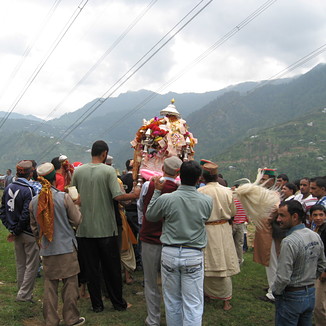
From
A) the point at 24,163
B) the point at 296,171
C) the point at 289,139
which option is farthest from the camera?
the point at 289,139

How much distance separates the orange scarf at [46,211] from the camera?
437 cm

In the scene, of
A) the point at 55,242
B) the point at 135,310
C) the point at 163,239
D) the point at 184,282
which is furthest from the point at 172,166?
the point at 135,310

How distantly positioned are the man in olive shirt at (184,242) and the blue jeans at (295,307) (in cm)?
88

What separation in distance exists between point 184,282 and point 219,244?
1.68m

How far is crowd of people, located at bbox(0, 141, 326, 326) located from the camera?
3666mm

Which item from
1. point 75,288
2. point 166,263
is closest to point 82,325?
point 75,288

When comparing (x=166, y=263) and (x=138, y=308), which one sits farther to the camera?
(x=138, y=308)

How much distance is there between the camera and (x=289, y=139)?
76812 mm

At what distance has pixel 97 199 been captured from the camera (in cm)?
484

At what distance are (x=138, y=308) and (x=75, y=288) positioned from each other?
119cm

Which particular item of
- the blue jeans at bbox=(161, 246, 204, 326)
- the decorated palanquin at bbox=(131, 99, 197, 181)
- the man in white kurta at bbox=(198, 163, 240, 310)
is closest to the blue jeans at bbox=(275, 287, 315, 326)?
the blue jeans at bbox=(161, 246, 204, 326)

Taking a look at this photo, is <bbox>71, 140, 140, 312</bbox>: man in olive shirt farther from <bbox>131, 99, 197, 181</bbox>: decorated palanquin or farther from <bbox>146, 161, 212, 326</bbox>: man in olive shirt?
<bbox>131, 99, 197, 181</bbox>: decorated palanquin

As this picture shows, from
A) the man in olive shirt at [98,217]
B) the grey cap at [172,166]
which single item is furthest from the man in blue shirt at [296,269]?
the man in olive shirt at [98,217]

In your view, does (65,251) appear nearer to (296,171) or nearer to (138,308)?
(138,308)
